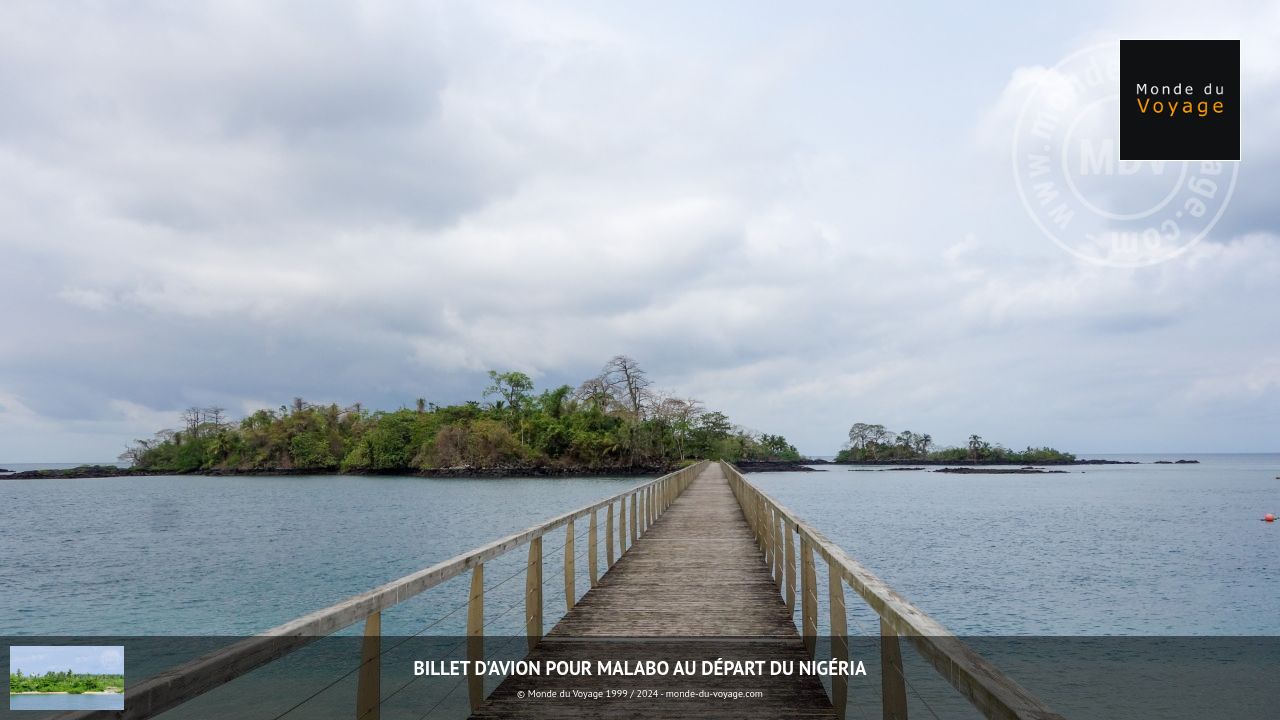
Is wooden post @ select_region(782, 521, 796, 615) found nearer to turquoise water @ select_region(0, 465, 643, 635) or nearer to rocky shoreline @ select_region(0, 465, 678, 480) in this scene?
turquoise water @ select_region(0, 465, 643, 635)

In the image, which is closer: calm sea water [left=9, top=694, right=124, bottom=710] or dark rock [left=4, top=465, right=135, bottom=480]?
calm sea water [left=9, top=694, right=124, bottom=710]

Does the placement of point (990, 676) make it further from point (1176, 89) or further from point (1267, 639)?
point (1267, 639)

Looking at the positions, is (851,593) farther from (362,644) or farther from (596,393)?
(596,393)

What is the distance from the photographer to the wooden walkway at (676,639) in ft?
12.7

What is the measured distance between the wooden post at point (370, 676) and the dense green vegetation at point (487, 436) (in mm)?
65824

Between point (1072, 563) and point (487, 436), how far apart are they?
63.9 metres

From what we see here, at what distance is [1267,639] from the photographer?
14227 millimetres

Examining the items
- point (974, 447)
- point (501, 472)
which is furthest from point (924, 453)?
point (501, 472)

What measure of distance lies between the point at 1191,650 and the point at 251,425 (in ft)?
341

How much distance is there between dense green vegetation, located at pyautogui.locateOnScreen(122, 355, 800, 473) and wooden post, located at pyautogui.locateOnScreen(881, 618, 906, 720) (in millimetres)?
65850

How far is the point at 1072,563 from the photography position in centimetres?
2172

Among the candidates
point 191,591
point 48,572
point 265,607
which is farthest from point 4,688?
point 48,572

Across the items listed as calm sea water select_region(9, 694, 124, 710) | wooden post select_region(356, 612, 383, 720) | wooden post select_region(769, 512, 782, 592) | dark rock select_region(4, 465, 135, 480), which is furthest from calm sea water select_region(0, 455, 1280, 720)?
dark rock select_region(4, 465, 135, 480)

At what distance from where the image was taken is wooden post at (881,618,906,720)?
2.79m
